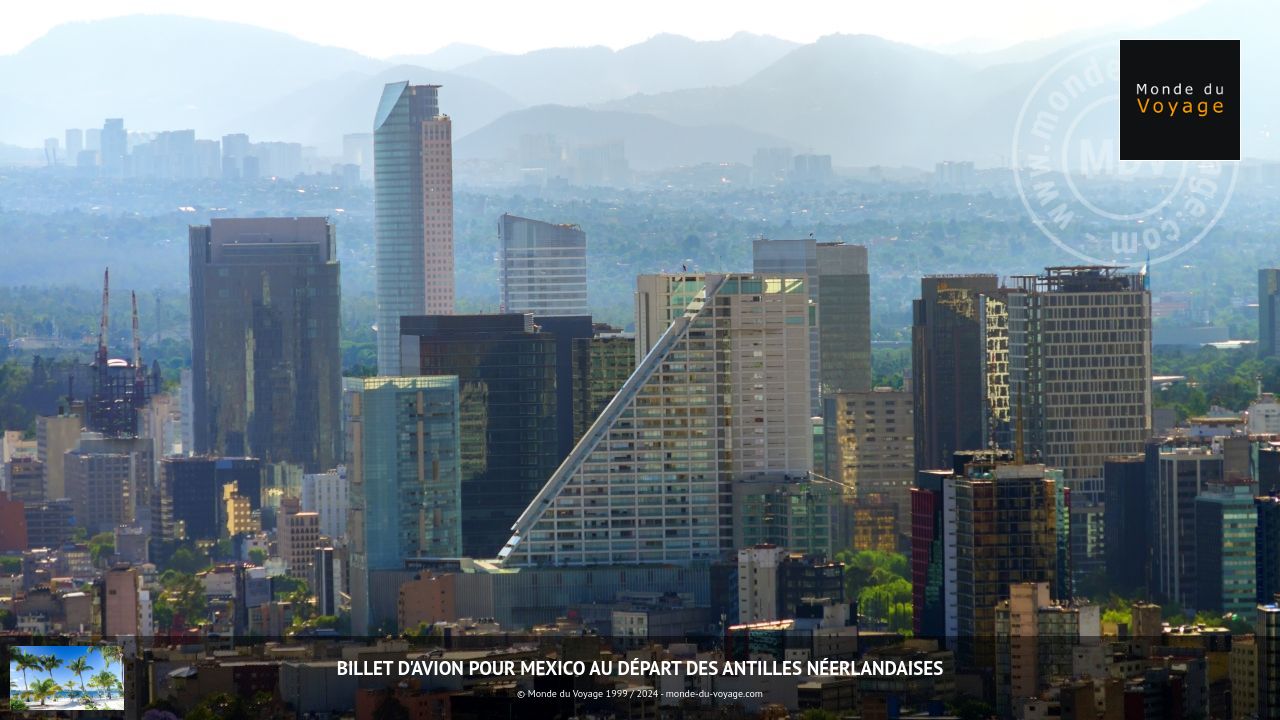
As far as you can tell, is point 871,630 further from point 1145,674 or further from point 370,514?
point 370,514

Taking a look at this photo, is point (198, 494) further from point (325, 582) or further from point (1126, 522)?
point (1126, 522)

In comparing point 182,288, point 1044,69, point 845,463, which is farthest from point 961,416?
point 182,288

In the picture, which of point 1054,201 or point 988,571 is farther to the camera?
point 1054,201

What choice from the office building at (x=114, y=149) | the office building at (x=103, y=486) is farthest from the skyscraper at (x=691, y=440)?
the office building at (x=114, y=149)

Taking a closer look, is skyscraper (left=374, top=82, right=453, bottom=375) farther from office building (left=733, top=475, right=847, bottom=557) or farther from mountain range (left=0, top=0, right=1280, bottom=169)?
office building (left=733, top=475, right=847, bottom=557)

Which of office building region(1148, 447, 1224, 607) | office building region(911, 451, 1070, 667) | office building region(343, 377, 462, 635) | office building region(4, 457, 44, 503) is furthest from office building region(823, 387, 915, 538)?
office building region(4, 457, 44, 503)

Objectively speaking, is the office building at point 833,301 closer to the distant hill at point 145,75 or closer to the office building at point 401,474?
the office building at point 401,474
